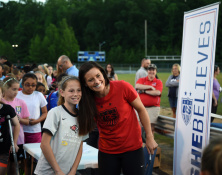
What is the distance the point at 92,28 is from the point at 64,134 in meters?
82.4

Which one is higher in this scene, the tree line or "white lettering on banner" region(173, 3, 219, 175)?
the tree line

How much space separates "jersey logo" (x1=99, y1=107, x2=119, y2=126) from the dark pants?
0.30m

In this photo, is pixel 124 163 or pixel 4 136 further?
pixel 4 136

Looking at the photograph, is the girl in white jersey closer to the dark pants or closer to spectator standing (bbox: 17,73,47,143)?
the dark pants

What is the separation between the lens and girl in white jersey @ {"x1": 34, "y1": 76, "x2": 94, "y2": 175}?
8.36ft

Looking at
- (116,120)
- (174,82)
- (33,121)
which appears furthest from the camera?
(174,82)

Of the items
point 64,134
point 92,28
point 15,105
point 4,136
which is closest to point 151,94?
point 15,105

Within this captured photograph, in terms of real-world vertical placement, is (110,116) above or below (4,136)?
above

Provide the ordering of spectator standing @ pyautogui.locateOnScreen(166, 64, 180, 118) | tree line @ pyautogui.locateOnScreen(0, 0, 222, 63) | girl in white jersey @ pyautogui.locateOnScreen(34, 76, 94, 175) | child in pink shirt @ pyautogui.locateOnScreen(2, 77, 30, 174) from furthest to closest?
tree line @ pyautogui.locateOnScreen(0, 0, 222, 63) < spectator standing @ pyautogui.locateOnScreen(166, 64, 180, 118) < child in pink shirt @ pyautogui.locateOnScreen(2, 77, 30, 174) < girl in white jersey @ pyautogui.locateOnScreen(34, 76, 94, 175)

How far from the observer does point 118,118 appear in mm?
2693

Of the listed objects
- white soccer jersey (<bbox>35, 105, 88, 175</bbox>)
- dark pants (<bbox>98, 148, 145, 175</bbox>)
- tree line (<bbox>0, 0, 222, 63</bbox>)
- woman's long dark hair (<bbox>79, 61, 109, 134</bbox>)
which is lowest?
dark pants (<bbox>98, 148, 145, 175</bbox>)

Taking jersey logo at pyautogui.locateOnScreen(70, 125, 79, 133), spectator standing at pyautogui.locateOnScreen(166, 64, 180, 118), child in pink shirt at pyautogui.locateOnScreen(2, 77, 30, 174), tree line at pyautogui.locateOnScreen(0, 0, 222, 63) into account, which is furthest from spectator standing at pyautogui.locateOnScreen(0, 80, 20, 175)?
tree line at pyautogui.locateOnScreen(0, 0, 222, 63)

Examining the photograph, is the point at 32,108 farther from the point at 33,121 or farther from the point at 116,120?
the point at 116,120

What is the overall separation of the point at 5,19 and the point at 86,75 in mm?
93066
